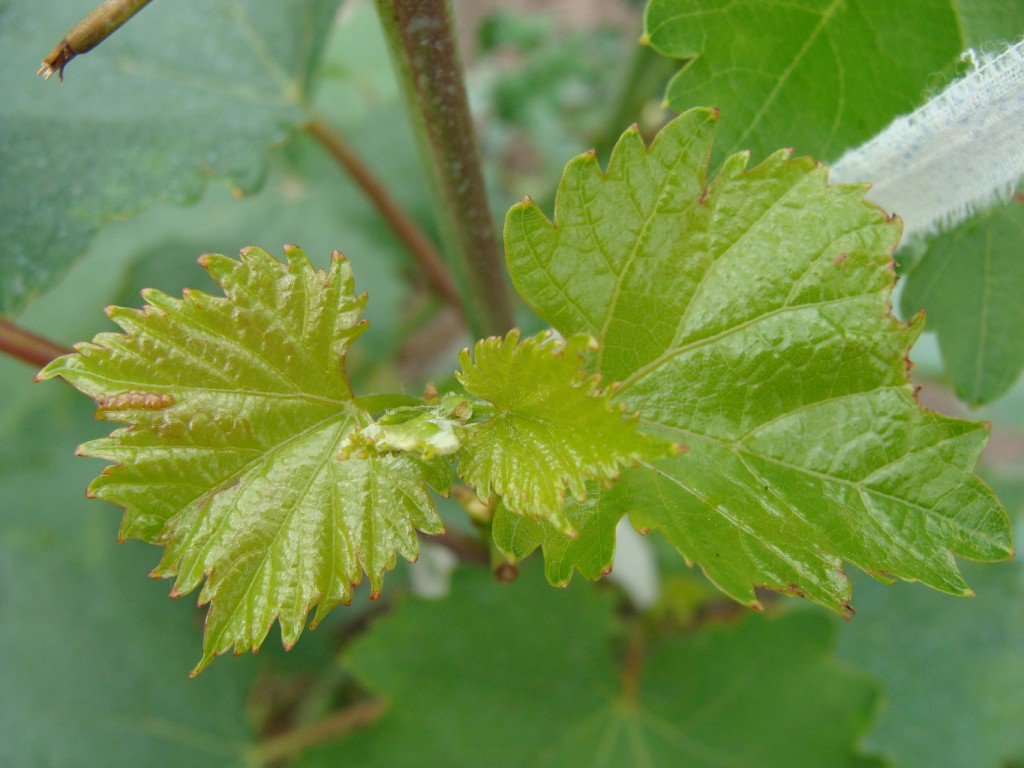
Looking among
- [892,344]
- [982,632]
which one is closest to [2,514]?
[892,344]

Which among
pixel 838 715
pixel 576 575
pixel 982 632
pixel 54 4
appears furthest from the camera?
pixel 982 632

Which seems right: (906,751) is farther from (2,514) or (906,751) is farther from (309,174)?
(2,514)

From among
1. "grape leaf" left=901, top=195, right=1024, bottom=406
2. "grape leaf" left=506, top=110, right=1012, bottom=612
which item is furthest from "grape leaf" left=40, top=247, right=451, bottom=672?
"grape leaf" left=901, top=195, right=1024, bottom=406

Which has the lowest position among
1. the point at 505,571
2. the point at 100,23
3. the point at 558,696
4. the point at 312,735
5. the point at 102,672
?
the point at 558,696

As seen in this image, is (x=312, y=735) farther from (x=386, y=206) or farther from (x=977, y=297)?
(x=977, y=297)

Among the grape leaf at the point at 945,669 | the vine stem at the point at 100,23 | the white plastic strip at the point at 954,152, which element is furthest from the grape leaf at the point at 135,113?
the grape leaf at the point at 945,669

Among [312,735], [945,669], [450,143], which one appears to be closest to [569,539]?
[450,143]

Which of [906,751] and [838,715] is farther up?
[838,715]
